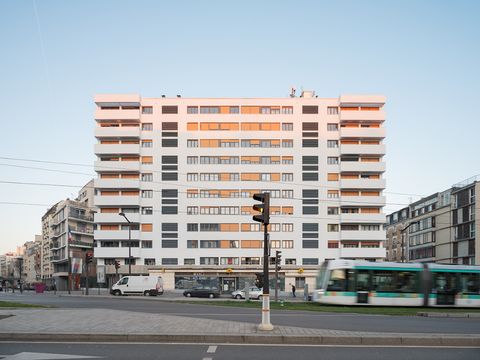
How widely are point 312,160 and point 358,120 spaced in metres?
9.22

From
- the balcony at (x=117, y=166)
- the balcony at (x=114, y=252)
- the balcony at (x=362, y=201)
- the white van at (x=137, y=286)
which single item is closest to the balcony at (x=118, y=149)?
the balcony at (x=117, y=166)

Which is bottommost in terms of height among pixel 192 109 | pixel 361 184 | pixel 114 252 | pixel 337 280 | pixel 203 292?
pixel 203 292

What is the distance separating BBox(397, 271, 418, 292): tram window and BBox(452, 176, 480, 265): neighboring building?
50421 millimetres

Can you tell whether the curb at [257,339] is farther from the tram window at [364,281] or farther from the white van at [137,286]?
A: the white van at [137,286]

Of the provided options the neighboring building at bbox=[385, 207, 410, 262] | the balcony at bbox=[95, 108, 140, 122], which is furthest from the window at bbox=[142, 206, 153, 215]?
the neighboring building at bbox=[385, 207, 410, 262]

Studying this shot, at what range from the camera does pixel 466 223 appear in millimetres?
84750

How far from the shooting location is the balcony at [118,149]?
79.9m

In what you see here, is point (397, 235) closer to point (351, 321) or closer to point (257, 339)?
point (351, 321)

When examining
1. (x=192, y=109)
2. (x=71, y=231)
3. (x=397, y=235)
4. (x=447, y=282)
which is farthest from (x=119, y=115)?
(x=397, y=235)

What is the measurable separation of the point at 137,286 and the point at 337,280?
2957 centimetres

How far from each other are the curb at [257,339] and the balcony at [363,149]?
224ft

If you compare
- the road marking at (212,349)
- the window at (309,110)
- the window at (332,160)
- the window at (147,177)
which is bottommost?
the road marking at (212,349)

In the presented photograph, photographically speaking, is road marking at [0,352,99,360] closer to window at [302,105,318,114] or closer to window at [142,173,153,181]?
window at [142,173,153,181]

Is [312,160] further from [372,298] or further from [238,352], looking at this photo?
[238,352]
